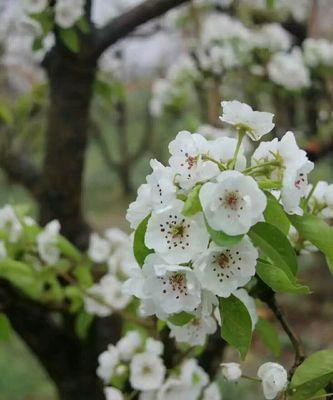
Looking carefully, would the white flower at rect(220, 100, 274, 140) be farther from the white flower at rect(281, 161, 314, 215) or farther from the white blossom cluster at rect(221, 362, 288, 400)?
the white blossom cluster at rect(221, 362, 288, 400)

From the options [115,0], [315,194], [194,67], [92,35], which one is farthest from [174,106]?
[315,194]

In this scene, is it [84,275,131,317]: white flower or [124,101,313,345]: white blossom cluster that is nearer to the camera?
[124,101,313,345]: white blossom cluster

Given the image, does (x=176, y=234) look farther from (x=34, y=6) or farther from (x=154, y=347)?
(x=34, y=6)

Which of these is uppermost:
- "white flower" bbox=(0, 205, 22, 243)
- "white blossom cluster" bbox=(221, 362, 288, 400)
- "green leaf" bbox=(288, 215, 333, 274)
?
"green leaf" bbox=(288, 215, 333, 274)

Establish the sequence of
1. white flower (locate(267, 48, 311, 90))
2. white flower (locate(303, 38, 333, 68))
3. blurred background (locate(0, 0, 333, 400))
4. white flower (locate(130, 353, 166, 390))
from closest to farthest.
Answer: white flower (locate(130, 353, 166, 390)) → blurred background (locate(0, 0, 333, 400)) → white flower (locate(267, 48, 311, 90)) → white flower (locate(303, 38, 333, 68))

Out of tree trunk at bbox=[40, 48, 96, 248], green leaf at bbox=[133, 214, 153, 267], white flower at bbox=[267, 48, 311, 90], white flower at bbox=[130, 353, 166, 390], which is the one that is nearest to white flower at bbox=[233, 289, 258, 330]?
green leaf at bbox=[133, 214, 153, 267]

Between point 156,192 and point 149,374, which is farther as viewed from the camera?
point 149,374

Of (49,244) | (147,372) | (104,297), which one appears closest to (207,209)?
(147,372)

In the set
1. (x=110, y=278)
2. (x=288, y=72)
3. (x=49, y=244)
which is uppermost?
(x=49, y=244)
